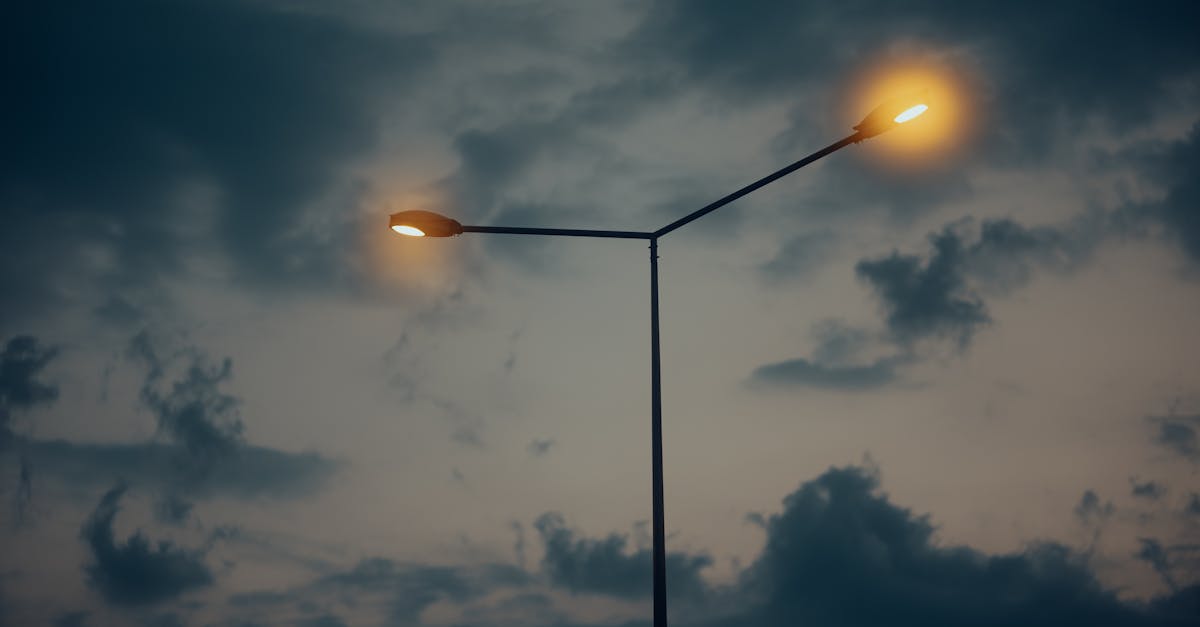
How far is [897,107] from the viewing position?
1106cm

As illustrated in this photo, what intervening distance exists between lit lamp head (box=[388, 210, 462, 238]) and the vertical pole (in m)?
2.81

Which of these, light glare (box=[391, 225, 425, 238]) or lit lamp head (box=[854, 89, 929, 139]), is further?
light glare (box=[391, 225, 425, 238])

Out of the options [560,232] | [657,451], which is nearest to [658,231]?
[560,232]

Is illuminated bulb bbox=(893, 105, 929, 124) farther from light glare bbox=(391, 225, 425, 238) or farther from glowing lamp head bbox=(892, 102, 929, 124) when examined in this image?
light glare bbox=(391, 225, 425, 238)

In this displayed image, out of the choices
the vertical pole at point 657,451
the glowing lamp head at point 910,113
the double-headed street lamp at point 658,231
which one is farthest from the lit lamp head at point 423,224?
the glowing lamp head at point 910,113

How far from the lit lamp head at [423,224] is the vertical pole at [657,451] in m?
2.81

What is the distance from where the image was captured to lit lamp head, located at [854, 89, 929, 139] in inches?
430

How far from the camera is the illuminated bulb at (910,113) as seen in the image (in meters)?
10.9

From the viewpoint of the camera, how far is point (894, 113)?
1109 cm

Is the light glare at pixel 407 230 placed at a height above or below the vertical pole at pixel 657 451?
Answer: above

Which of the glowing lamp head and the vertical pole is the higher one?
the glowing lamp head

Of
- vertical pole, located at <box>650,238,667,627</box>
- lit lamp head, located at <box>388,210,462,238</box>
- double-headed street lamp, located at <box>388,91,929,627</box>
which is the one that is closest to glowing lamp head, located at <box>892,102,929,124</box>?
double-headed street lamp, located at <box>388,91,929,627</box>

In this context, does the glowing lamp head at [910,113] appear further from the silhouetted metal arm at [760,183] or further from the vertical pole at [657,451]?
the vertical pole at [657,451]

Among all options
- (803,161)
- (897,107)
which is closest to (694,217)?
(803,161)
